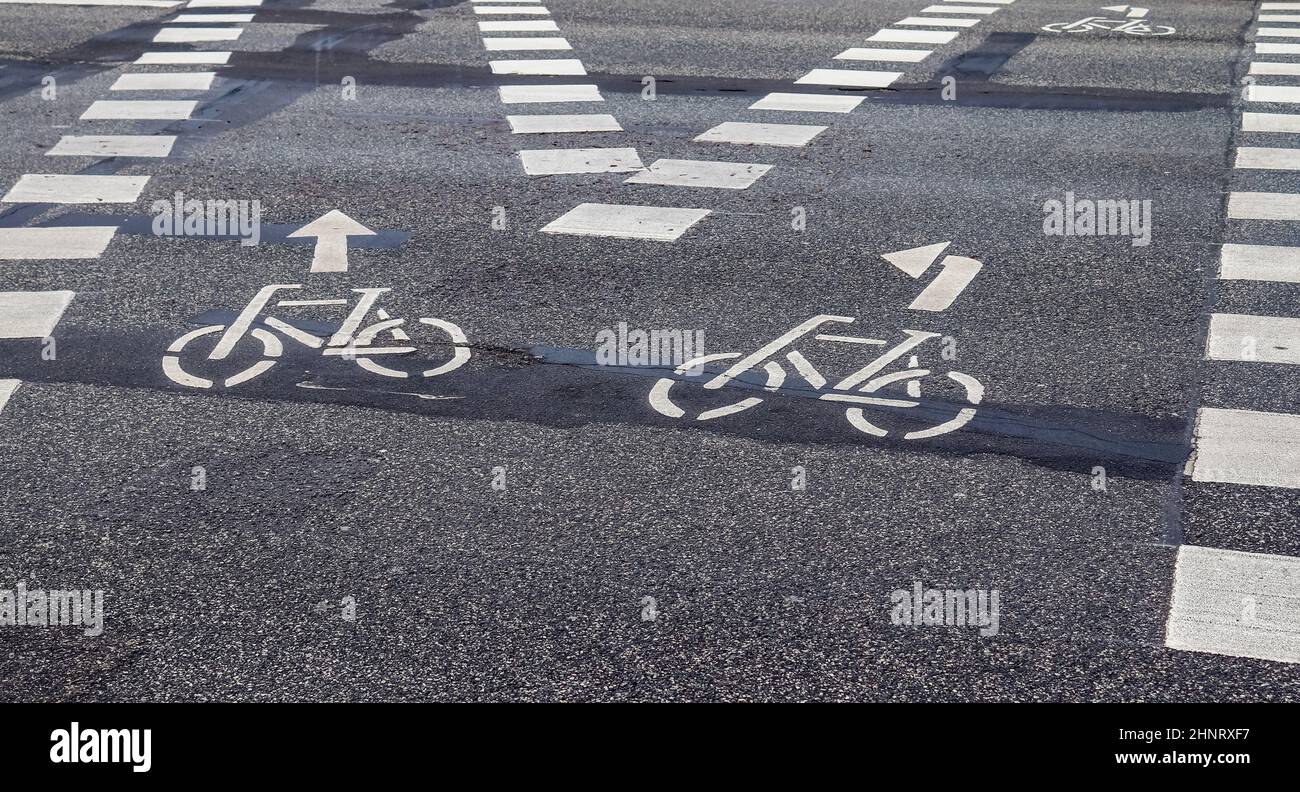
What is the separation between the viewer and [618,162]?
11.6m

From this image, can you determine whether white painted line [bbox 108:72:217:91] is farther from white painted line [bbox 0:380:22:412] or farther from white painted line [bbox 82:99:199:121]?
white painted line [bbox 0:380:22:412]

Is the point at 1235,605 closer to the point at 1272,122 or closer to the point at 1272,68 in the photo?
the point at 1272,122

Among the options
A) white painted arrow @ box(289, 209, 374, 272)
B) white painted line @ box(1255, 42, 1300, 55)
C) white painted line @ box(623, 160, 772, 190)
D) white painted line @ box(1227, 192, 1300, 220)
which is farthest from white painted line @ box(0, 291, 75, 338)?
white painted line @ box(1255, 42, 1300, 55)

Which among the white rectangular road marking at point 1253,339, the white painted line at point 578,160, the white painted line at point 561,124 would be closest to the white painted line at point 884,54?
the white painted line at point 561,124

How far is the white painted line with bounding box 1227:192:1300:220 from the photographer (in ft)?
32.3

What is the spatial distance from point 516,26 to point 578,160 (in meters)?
6.57

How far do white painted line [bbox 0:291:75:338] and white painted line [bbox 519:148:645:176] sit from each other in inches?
152

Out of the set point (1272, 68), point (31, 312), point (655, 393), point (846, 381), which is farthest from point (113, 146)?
point (1272, 68)

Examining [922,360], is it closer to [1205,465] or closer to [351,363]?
[1205,465]

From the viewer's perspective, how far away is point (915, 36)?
54.3 feet

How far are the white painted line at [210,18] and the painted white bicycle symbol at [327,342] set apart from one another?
10.9 metres

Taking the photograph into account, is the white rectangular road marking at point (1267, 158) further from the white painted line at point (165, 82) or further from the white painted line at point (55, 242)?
the white painted line at point (165, 82)
